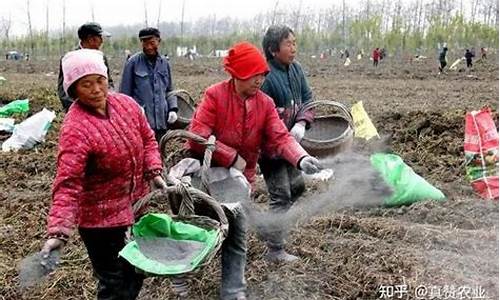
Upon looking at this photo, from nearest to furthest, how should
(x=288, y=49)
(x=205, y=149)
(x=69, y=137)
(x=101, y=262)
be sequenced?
1. (x=69, y=137)
2. (x=101, y=262)
3. (x=205, y=149)
4. (x=288, y=49)

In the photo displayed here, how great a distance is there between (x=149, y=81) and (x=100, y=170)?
96.2 inches

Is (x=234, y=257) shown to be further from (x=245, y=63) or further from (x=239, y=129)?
(x=245, y=63)

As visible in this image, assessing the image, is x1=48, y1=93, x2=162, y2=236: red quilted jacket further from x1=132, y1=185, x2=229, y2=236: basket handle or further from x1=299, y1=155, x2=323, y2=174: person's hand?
x1=299, y1=155, x2=323, y2=174: person's hand

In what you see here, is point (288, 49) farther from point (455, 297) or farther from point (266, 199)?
point (266, 199)

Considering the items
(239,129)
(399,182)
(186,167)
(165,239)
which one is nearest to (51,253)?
(165,239)

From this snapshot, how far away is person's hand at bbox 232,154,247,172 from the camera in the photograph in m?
3.16

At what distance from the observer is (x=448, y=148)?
657cm

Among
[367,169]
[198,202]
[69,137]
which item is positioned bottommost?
[367,169]

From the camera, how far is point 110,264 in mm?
2641

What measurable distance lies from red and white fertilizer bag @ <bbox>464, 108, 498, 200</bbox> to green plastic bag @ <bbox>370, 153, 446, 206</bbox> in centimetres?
33

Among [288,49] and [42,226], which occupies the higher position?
[288,49]

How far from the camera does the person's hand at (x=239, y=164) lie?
3.16 meters

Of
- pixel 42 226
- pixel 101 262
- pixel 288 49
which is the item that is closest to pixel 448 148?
pixel 288 49

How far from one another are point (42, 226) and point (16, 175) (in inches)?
73.3
